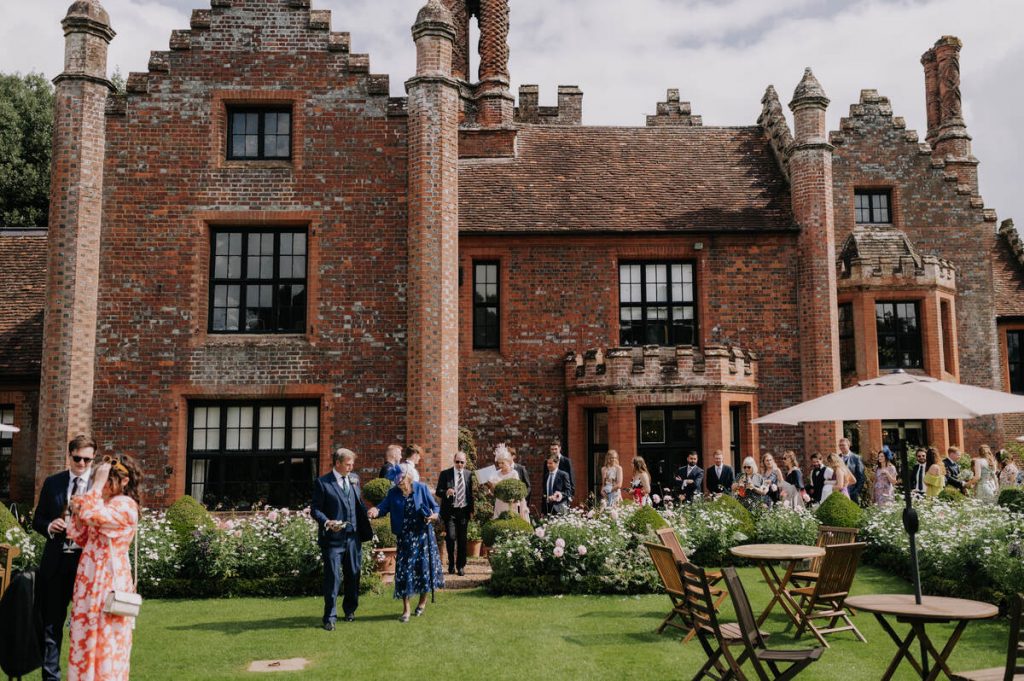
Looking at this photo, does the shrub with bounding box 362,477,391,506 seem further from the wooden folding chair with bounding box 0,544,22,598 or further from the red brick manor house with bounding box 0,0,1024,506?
the wooden folding chair with bounding box 0,544,22,598

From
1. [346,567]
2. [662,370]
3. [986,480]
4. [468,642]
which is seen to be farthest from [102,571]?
[986,480]

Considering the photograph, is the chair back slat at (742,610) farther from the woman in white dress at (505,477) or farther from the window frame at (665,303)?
the window frame at (665,303)

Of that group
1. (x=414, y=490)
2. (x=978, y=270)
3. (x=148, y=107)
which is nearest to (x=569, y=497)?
(x=414, y=490)

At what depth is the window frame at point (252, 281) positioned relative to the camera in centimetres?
1644

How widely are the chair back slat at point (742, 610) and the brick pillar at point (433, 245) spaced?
9075 millimetres

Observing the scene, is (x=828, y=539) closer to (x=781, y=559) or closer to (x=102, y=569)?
(x=781, y=559)

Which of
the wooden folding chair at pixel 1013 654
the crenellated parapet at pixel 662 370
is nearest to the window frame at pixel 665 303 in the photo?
the crenellated parapet at pixel 662 370

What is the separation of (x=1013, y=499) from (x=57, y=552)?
1305cm

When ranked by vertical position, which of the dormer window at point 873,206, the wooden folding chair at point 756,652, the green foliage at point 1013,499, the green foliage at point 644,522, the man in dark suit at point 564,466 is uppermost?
the dormer window at point 873,206

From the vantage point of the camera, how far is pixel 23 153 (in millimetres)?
33219

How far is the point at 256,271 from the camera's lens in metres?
16.6

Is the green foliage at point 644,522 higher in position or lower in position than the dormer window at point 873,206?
lower

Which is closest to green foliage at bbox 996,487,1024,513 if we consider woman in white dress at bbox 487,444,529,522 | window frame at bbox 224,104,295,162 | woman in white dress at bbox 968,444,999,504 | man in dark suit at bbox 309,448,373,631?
woman in white dress at bbox 968,444,999,504

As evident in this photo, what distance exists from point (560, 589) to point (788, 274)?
1140 cm
